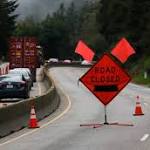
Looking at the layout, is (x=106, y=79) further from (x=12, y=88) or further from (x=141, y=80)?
(x=141, y=80)

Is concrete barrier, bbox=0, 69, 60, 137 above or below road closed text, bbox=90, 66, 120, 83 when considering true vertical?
below

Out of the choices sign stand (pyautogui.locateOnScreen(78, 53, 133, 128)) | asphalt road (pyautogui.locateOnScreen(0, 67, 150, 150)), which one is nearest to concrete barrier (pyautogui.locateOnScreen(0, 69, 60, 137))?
asphalt road (pyautogui.locateOnScreen(0, 67, 150, 150))

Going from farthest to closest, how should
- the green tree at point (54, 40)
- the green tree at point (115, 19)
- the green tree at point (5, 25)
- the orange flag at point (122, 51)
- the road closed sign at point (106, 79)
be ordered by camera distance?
the green tree at point (54, 40) → the green tree at point (5, 25) → the green tree at point (115, 19) → the orange flag at point (122, 51) → the road closed sign at point (106, 79)

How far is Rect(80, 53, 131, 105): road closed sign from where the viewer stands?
23.2 meters

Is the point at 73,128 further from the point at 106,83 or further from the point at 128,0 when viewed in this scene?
the point at 128,0

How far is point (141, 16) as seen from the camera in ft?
329

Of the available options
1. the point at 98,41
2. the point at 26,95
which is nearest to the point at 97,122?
the point at 26,95

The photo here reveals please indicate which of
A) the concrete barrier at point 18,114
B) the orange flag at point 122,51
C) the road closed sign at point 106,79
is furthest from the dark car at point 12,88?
the road closed sign at point 106,79

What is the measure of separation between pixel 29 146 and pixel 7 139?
2434mm

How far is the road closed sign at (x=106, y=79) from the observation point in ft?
→ 76.0

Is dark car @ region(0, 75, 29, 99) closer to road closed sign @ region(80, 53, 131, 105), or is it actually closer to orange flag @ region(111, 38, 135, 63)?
orange flag @ region(111, 38, 135, 63)

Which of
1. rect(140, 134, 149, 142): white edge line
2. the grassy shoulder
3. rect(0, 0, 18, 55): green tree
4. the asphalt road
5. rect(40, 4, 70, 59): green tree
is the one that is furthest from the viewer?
rect(40, 4, 70, 59): green tree

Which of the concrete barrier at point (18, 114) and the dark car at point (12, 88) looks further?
the dark car at point (12, 88)

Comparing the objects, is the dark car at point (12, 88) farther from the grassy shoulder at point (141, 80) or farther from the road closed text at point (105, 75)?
the grassy shoulder at point (141, 80)
